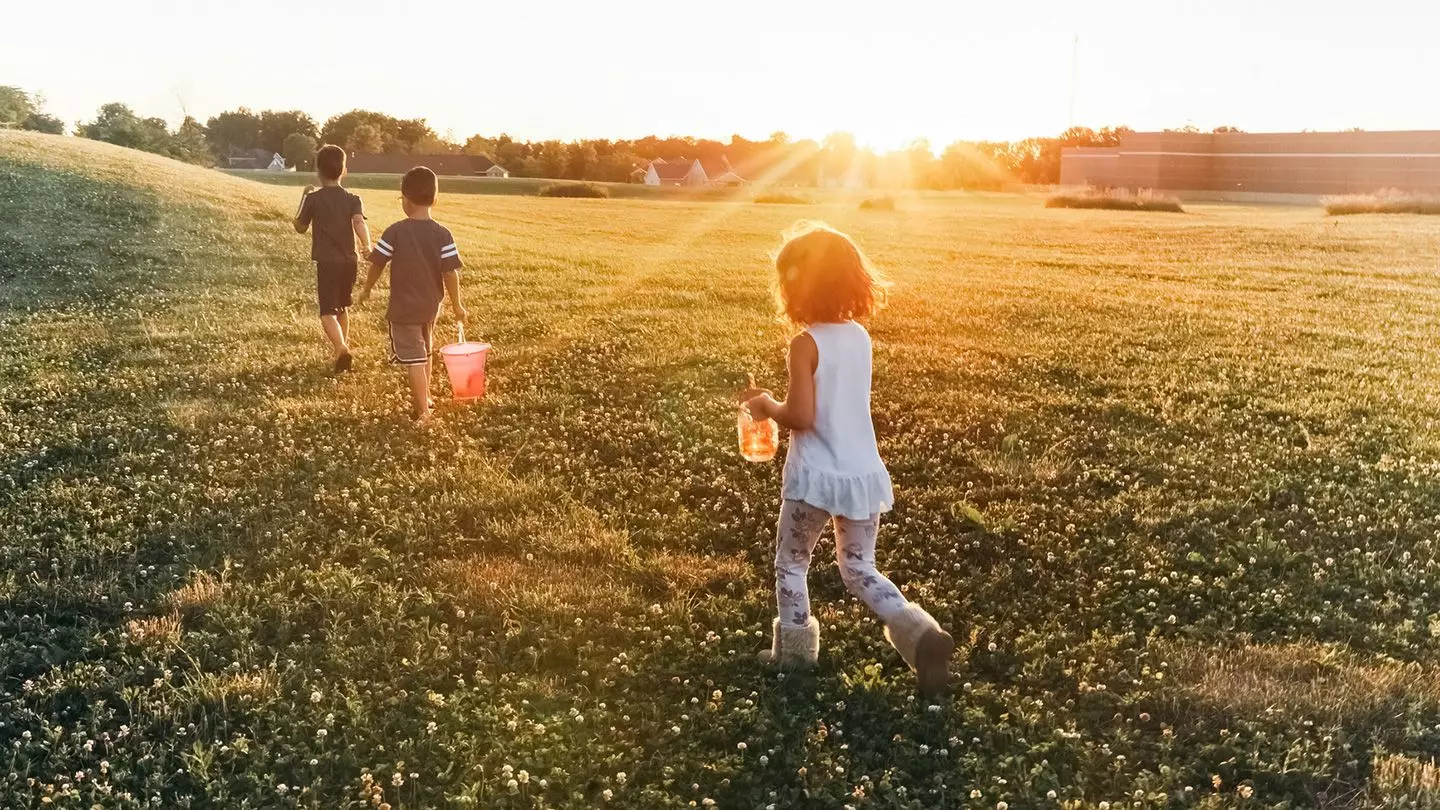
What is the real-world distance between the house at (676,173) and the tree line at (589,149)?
155 centimetres

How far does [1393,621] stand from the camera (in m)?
5.63

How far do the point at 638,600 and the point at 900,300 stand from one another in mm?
12421

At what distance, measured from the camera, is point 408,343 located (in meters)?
8.91

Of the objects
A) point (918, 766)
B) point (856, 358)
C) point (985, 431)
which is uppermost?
point (856, 358)

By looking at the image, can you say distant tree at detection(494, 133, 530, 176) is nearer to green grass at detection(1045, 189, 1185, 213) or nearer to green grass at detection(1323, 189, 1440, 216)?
green grass at detection(1045, 189, 1185, 213)

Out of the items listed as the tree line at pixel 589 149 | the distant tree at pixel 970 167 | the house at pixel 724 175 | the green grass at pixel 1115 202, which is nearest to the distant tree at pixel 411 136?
the tree line at pixel 589 149

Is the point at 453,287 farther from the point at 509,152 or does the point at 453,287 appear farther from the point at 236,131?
the point at 236,131

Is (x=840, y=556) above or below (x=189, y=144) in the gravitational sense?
below

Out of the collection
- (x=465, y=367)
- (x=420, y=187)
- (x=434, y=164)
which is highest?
(x=434, y=164)

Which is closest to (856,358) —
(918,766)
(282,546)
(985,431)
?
(918,766)

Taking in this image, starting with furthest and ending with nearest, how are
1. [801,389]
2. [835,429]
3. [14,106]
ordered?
[14,106]
[835,429]
[801,389]

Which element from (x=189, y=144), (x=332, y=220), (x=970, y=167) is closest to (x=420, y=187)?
(x=332, y=220)

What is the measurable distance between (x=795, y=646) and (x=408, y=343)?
17.5 ft

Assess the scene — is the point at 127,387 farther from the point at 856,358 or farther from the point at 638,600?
the point at 856,358
